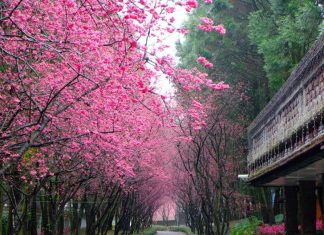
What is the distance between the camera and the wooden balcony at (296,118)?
8039 mm

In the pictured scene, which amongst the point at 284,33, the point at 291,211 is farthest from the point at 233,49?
the point at 291,211

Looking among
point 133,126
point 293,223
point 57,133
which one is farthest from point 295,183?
point 57,133

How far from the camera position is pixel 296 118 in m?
9.55

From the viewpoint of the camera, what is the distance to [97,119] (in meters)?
12.9

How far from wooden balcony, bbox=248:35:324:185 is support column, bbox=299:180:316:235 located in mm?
1247

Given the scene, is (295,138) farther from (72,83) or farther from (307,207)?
(72,83)

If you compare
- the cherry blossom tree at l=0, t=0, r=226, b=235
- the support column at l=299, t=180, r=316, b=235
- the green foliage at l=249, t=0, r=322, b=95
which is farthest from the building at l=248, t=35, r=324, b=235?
the green foliage at l=249, t=0, r=322, b=95

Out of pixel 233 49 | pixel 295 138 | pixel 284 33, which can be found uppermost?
pixel 233 49

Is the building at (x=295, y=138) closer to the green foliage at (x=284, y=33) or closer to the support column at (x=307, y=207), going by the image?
the support column at (x=307, y=207)

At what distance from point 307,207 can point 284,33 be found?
735 cm

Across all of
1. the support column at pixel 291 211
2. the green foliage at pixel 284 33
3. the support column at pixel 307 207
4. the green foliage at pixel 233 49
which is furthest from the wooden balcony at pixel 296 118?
the green foliage at pixel 233 49

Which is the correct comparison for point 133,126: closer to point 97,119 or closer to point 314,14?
point 97,119

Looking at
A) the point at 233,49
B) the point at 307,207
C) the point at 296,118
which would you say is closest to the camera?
the point at 296,118

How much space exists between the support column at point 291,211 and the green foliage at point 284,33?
526 cm
